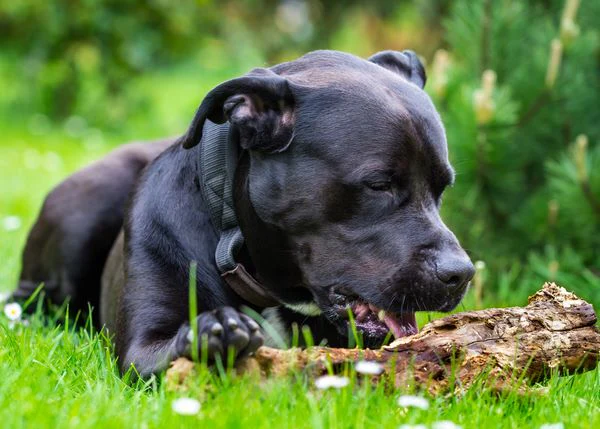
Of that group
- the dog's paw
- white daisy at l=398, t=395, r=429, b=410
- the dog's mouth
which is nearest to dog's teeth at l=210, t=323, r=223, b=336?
the dog's paw

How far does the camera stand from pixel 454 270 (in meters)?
2.83

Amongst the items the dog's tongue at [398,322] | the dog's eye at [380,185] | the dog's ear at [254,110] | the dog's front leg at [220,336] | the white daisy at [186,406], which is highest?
the dog's ear at [254,110]

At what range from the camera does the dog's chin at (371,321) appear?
3.04 metres

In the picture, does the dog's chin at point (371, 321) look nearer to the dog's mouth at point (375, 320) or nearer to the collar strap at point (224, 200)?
the dog's mouth at point (375, 320)

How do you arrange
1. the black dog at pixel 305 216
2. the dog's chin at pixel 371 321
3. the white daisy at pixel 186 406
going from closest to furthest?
the white daisy at pixel 186 406 → the black dog at pixel 305 216 → the dog's chin at pixel 371 321

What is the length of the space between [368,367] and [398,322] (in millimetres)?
659

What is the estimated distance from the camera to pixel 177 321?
3121 millimetres

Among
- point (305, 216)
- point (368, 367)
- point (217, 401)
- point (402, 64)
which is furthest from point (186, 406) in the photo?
point (402, 64)

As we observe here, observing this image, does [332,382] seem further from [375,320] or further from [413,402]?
[375,320]

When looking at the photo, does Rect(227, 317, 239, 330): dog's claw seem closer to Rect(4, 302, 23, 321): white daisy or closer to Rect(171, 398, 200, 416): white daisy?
Rect(171, 398, 200, 416): white daisy

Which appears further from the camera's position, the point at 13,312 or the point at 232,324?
the point at 13,312

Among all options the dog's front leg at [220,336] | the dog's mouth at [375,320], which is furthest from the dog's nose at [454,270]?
the dog's front leg at [220,336]

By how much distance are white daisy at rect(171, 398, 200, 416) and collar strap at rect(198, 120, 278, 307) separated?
0.90 metres

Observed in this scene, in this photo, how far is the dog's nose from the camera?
283 centimetres
